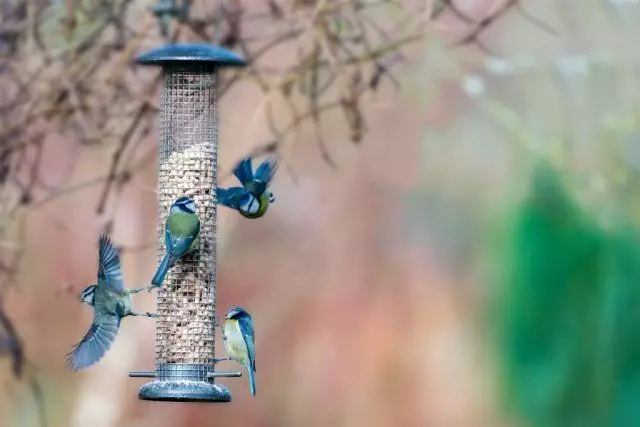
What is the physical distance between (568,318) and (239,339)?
2275mm

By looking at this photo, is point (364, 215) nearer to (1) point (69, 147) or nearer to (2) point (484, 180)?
(2) point (484, 180)

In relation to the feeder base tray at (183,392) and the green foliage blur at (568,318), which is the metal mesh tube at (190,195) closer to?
the feeder base tray at (183,392)

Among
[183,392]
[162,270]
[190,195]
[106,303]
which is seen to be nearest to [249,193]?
[190,195]

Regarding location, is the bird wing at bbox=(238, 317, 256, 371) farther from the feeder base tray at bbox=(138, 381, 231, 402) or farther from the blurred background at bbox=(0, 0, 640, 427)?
the blurred background at bbox=(0, 0, 640, 427)

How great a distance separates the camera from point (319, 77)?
20.5 ft

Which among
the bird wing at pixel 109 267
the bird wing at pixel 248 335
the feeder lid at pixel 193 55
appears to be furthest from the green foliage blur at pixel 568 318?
the bird wing at pixel 109 267

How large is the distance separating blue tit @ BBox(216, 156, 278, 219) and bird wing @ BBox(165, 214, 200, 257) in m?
0.19

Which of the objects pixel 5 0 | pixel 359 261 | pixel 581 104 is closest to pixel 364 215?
pixel 359 261

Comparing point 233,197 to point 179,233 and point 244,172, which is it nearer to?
point 244,172

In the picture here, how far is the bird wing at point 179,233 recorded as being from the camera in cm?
440

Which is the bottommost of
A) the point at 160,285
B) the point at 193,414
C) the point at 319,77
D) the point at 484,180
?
the point at 193,414

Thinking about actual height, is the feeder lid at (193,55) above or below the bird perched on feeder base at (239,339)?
above

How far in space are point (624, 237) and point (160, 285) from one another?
8.28 ft

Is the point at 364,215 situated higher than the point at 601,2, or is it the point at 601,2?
the point at 601,2
